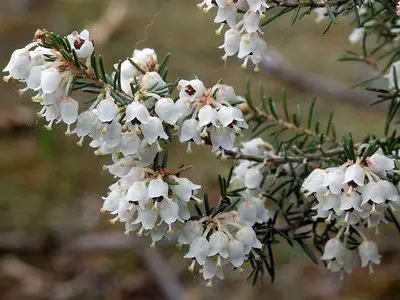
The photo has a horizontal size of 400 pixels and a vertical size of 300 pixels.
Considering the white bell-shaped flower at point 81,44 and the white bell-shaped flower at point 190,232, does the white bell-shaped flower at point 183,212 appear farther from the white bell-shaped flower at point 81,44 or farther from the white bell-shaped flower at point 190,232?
the white bell-shaped flower at point 81,44

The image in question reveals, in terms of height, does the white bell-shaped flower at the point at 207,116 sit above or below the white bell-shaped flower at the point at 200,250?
above

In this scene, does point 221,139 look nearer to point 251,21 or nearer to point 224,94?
point 224,94

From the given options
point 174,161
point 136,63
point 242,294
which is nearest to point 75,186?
point 174,161

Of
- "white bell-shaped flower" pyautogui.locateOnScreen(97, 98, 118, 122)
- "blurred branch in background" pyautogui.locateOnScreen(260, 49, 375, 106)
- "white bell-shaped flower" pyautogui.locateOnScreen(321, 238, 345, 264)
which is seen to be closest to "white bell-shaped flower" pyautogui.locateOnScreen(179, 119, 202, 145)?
"white bell-shaped flower" pyautogui.locateOnScreen(97, 98, 118, 122)

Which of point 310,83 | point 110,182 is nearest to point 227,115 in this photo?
point 110,182

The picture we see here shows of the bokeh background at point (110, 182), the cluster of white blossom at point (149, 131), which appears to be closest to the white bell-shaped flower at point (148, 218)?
the cluster of white blossom at point (149, 131)

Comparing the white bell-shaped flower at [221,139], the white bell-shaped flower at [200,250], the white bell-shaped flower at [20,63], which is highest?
the white bell-shaped flower at [20,63]
